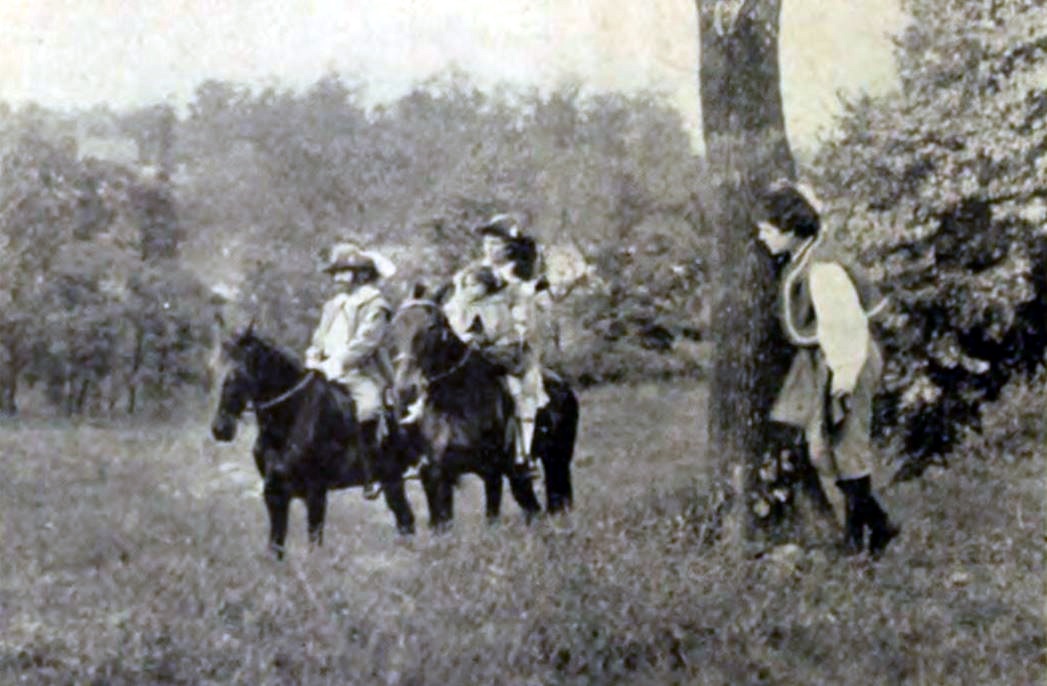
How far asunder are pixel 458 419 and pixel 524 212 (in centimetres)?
268

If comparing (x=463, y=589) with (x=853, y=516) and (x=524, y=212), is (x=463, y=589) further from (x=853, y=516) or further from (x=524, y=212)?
(x=524, y=212)

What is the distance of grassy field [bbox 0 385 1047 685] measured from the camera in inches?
236

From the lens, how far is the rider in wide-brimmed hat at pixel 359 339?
8523mm

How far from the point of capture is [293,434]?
27.6 feet

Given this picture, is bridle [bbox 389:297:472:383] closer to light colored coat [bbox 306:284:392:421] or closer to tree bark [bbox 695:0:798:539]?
light colored coat [bbox 306:284:392:421]

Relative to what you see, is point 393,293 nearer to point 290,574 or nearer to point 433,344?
point 433,344

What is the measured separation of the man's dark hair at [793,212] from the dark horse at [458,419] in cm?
198

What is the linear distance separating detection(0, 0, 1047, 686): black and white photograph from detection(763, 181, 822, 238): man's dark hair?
0.09ft

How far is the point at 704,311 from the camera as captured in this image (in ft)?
36.5

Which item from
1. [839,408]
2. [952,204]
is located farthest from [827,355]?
[952,204]

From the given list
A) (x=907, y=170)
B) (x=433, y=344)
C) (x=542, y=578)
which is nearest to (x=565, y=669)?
(x=542, y=578)

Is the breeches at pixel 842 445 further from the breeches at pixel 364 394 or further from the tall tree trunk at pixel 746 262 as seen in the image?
the breeches at pixel 364 394

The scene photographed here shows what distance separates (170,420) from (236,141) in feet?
5.55

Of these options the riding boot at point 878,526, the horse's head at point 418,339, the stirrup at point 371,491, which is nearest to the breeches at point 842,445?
the riding boot at point 878,526
